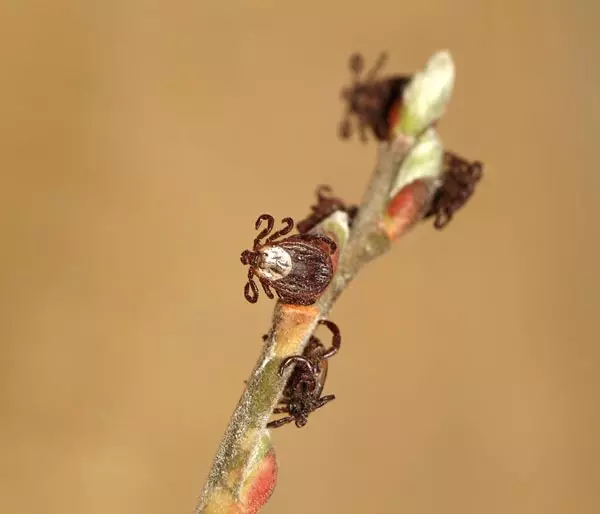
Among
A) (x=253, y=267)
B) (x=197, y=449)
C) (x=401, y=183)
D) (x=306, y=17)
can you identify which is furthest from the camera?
(x=306, y=17)

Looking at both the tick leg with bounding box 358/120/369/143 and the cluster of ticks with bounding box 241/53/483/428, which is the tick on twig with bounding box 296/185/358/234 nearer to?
the cluster of ticks with bounding box 241/53/483/428

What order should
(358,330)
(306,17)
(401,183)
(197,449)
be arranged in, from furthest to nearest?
(306,17) < (358,330) < (197,449) < (401,183)

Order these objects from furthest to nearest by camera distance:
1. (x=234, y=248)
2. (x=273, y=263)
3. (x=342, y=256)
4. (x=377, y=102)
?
(x=234, y=248)
(x=377, y=102)
(x=342, y=256)
(x=273, y=263)

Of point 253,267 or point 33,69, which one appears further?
point 33,69

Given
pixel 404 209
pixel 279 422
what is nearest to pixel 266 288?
pixel 279 422

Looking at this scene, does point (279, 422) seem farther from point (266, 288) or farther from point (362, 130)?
point (362, 130)

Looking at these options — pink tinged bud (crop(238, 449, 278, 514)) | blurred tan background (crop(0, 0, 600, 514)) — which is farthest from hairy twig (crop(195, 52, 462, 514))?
blurred tan background (crop(0, 0, 600, 514))

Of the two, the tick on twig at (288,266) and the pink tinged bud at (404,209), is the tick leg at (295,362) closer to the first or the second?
the tick on twig at (288,266)

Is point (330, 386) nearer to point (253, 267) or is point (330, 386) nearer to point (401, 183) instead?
point (401, 183)

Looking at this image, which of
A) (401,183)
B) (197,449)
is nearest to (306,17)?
(197,449)
